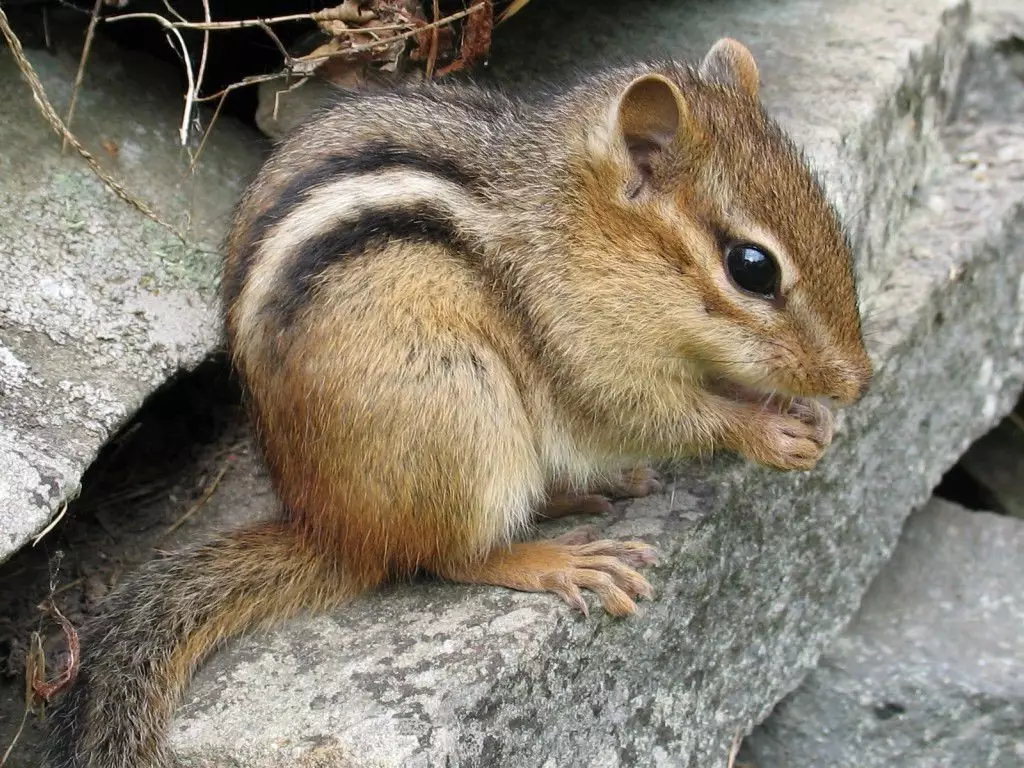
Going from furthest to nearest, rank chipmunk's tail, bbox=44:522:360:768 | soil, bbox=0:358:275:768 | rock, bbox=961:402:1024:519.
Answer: rock, bbox=961:402:1024:519 < soil, bbox=0:358:275:768 < chipmunk's tail, bbox=44:522:360:768

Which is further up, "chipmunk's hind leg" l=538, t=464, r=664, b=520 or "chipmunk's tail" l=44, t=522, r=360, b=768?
"chipmunk's hind leg" l=538, t=464, r=664, b=520

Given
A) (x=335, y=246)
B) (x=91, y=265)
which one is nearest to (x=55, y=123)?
(x=91, y=265)

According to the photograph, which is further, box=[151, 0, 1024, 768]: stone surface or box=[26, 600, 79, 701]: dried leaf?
box=[26, 600, 79, 701]: dried leaf

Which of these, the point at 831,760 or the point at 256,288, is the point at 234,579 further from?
the point at 831,760

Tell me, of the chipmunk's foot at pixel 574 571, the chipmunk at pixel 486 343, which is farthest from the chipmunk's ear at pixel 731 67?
the chipmunk's foot at pixel 574 571

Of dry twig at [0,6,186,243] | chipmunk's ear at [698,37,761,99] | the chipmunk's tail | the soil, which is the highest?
chipmunk's ear at [698,37,761,99]

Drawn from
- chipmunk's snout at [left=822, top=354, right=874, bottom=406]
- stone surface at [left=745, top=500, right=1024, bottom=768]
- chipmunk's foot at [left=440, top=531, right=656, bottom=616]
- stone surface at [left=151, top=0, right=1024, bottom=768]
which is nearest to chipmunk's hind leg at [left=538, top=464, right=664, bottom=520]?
stone surface at [left=151, top=0, right=1024, bottom=768]

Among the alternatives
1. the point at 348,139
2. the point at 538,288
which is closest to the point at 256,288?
the point at 348,139

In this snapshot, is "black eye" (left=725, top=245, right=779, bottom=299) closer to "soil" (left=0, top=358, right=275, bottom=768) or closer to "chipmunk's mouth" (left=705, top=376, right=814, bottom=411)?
"chipmunk's mouth" (left=705, top=376, right=814, bottom=411)
